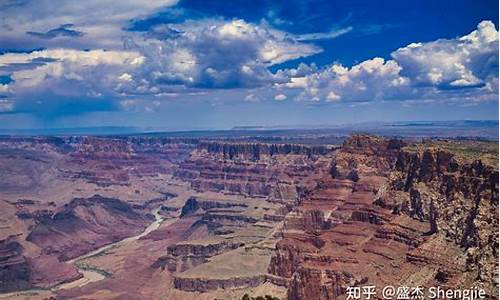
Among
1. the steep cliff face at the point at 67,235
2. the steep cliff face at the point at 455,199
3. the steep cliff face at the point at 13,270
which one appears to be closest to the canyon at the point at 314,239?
the steep cliff face at the point at 455,199

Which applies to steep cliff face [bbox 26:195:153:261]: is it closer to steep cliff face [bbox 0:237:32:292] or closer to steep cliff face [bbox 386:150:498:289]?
steep cliff face [bbox 0:237:32:292]

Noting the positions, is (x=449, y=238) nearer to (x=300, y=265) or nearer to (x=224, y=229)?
(x=300, y=265)

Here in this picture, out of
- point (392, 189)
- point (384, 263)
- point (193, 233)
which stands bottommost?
point (193, 233)

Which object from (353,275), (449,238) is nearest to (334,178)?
(353,275)

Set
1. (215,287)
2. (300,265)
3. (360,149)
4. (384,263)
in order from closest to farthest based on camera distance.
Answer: (384,263)
(300,265)
(215,287)
(360,149)

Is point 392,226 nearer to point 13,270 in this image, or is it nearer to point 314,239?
point 314,239

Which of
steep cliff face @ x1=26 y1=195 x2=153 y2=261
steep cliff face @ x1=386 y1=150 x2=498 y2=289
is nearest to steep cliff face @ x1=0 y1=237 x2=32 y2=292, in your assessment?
steep cliff face @ x1=26 y1=195 x2=153 y2=261

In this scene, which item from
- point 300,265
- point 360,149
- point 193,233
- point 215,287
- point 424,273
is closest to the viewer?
point 424,273

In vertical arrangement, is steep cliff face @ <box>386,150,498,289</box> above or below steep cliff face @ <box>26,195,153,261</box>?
above
